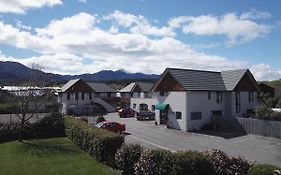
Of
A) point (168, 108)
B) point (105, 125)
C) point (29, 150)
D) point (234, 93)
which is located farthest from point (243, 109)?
point (29, 150)

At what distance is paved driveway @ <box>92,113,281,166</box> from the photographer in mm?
30109

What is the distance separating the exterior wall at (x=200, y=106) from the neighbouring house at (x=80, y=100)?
107 feet

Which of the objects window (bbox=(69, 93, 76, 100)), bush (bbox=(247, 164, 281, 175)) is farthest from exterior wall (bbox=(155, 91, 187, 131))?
window (bbox=(69, 93, 76, 100))

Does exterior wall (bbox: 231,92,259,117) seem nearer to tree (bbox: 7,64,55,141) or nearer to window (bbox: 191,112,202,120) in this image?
window (bbox: 191,112,202,120)

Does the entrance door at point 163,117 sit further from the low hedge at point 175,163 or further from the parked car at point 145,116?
the low hedge at point 175,163

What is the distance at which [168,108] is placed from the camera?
152 feet

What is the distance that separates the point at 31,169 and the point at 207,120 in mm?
27097

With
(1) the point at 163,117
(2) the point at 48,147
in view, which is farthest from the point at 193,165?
(1) the point at 163,117

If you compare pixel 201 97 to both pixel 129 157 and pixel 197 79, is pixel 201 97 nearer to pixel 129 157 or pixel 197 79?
pixel 197 79

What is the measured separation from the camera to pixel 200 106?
145ft

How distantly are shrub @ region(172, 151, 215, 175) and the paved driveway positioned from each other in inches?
516

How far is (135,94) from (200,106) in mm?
31408

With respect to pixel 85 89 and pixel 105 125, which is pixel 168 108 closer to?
pixel 105 125

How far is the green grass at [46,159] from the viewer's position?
73.2ft
